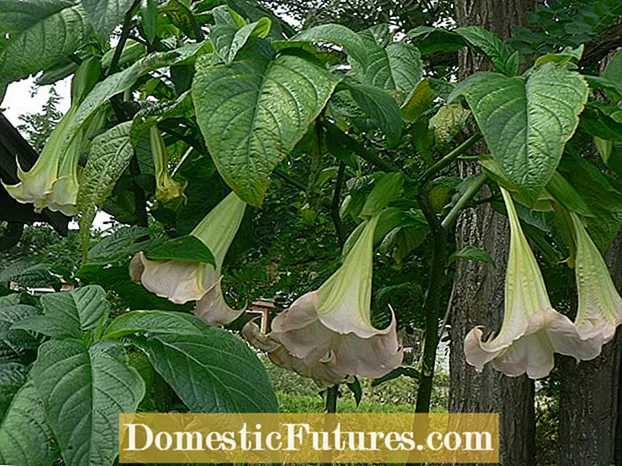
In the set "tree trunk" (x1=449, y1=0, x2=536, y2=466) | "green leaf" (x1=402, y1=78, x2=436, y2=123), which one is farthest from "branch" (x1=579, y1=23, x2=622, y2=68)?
"green leaf" (x1=402, y1=78, x2=436, y2=123)

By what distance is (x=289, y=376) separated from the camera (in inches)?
159

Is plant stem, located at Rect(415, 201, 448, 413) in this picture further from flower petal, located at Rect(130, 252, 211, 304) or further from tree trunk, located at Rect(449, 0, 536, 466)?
tree trunk, located at Rect(449, 0, 536, 466)

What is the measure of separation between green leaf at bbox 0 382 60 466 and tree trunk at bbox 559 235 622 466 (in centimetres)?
146

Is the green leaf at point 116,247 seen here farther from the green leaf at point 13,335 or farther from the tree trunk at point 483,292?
the tree trunk at point 483,292

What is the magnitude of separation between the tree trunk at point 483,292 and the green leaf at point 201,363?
981 mm

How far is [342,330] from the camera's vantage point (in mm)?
453

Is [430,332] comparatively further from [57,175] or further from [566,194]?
[57,175]

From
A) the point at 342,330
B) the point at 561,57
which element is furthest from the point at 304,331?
the point at 561,57

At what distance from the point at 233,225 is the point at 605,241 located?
265mm

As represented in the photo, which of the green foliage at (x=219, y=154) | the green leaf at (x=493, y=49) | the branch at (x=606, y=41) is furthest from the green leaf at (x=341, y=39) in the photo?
the branch at (x=606, y=41)

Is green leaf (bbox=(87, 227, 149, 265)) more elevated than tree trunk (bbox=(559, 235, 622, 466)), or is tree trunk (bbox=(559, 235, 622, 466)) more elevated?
tree trunk (bbox=(559, 235, 622, 466))

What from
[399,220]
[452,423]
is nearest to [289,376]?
[452,423]

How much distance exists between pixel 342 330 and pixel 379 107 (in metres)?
0.14

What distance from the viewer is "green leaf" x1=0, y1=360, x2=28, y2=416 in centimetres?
39
